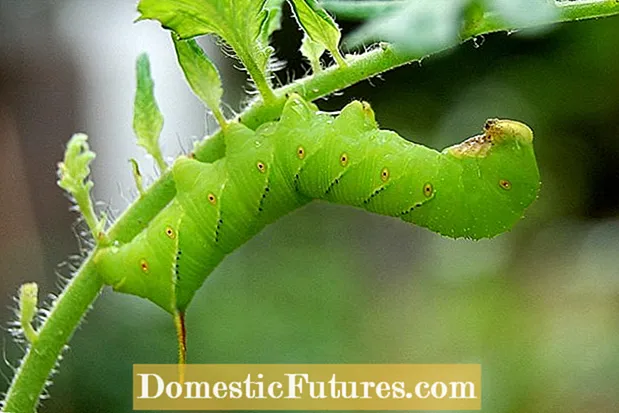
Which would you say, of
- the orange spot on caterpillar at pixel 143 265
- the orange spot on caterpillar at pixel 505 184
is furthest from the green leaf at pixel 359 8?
the orange spot on caterpillar at pixel 143 265

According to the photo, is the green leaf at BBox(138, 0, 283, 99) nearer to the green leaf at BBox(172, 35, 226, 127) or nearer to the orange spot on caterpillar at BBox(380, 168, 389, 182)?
the green leaf at BBox(172, 35, 226, 127)

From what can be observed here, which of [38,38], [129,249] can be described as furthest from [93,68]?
[129,249]

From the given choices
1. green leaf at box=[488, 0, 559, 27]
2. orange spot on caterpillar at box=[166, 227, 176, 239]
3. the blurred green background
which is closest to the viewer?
green leaf at box=[488, 0, 559, 27]

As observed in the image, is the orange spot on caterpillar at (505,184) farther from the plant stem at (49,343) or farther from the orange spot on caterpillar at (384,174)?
the plant stem at (49,343)

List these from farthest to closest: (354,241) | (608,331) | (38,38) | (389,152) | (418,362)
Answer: (38,38)
(354,241)
(418,362)
(608,331)
(389,152)

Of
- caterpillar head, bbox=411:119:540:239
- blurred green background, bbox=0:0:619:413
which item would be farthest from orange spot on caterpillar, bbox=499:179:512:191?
blurred green background, bbox=0:0:619:413

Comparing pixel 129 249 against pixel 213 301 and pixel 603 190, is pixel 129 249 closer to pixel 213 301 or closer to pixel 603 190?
pixel 213 301
